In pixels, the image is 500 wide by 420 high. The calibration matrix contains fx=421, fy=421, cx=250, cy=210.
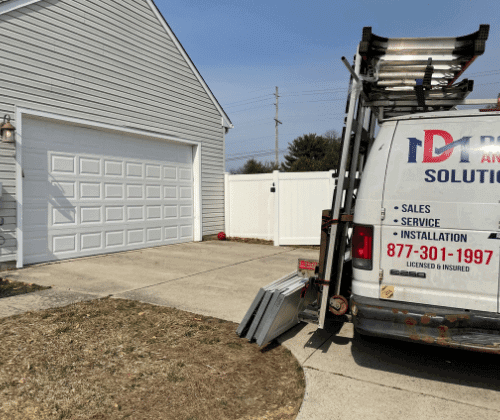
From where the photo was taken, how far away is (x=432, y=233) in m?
3.04

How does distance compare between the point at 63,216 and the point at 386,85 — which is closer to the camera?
the point at 386,85

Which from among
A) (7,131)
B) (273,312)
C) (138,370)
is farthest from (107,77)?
(138,370)

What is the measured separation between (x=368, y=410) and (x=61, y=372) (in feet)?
7.69

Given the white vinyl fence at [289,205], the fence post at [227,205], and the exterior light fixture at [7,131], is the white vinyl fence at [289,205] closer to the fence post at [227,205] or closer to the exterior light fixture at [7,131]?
the fence post at [227,205]

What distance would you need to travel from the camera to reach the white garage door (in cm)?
752

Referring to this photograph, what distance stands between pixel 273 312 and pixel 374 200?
1452mm

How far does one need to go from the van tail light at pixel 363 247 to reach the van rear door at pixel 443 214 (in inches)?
3.8

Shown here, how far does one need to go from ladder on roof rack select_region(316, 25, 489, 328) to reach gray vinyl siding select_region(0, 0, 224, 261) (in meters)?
5.78

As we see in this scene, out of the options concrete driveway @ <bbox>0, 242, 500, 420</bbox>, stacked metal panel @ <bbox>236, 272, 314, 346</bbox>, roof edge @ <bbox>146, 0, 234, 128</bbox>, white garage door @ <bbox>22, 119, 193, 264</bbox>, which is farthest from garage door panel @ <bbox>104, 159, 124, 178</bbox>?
stacked metal panel @ <bbox>236, 272, 314, 346</bbox>

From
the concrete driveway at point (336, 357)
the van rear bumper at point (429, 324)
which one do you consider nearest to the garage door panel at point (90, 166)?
the concrete driveway at point (336, 357)

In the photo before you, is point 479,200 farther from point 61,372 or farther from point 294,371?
point 61,372

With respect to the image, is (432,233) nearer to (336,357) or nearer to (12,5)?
(336,357)

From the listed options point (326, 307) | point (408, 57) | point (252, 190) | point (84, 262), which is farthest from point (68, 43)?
point (326, 307)

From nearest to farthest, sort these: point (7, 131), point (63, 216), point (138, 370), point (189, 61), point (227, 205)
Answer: point (138, 370) → point (7, 131) → point (63, 216) → point (189, 61) → point (227, 205)
